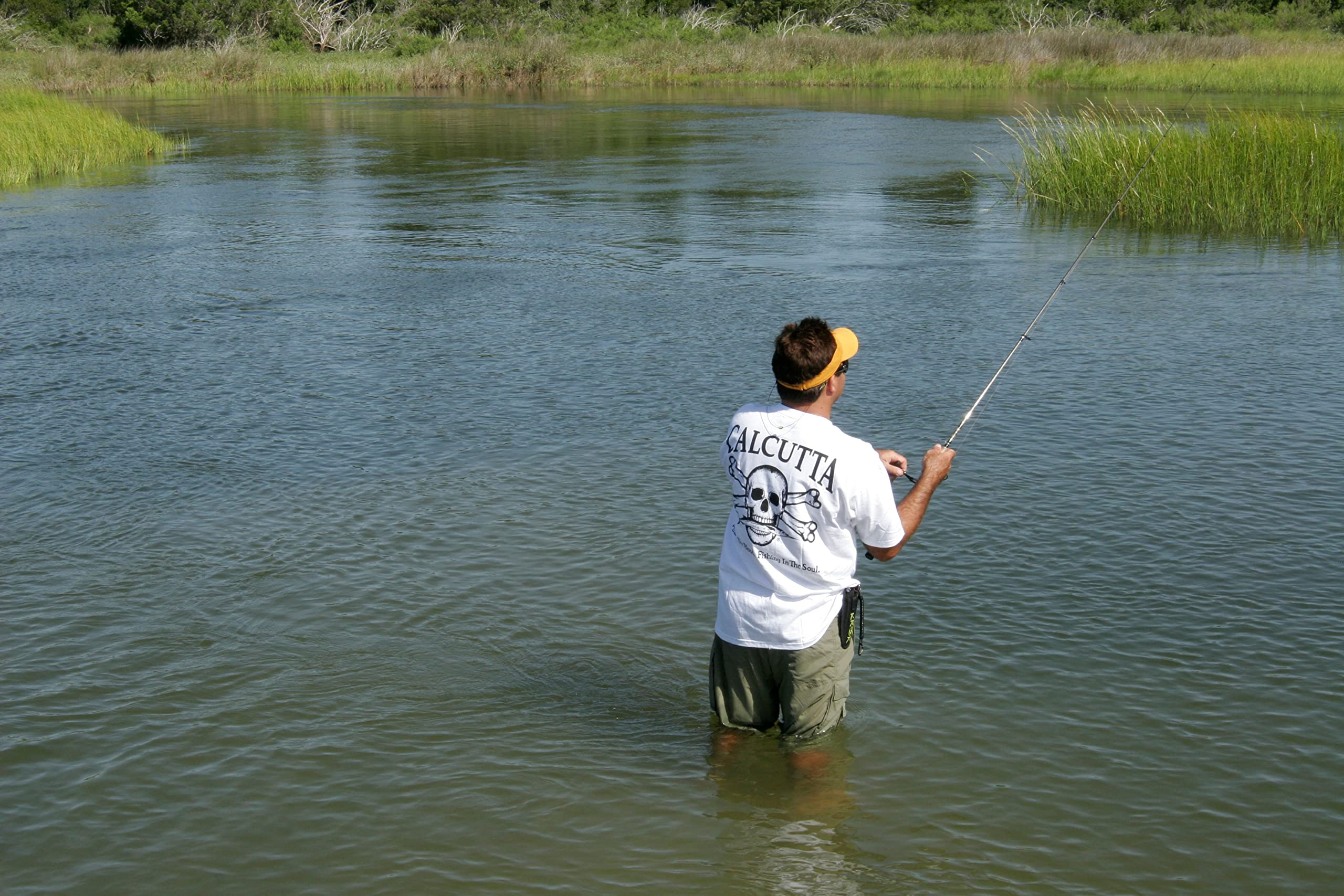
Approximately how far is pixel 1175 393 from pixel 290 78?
156 feet

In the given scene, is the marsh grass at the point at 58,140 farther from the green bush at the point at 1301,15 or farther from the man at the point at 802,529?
the green bush at the point at 1301,15

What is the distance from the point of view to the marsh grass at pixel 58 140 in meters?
23.6

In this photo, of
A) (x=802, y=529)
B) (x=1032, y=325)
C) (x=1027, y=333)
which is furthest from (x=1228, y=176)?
(x=802, y=529)

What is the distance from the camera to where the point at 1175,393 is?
9562 mm

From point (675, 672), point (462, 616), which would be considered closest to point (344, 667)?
point (462, 616)

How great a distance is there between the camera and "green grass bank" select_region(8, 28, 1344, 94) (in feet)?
145

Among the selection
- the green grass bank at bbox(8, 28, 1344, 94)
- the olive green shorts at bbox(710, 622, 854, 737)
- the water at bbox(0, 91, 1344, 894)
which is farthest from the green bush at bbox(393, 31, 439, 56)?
the olive green shorts at bbox(710, 622, 854, 737)

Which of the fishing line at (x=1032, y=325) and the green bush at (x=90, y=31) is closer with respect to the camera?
the fishing line at (x=1032, y=325)

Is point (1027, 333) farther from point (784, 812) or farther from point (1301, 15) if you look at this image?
point (1301, 15)

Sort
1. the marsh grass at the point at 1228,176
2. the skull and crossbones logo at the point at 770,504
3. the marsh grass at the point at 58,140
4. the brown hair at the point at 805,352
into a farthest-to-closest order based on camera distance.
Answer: the marsh grass at the point at 58,140
the marsh grass at the point at 1228,176
the skull and crossbones logo at the point at 770,504
the brown hair at the point at 805,352

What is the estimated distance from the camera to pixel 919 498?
412 cm

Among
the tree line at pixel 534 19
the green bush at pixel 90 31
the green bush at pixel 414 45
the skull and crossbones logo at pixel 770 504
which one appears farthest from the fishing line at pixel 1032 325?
the green bush at pixel 90 31

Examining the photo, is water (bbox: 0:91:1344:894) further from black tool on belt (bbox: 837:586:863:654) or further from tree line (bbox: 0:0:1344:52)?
tree line (bbox: 0:0:1344:52)

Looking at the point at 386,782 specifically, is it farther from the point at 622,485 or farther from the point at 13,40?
the point at 13,40
